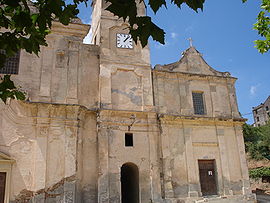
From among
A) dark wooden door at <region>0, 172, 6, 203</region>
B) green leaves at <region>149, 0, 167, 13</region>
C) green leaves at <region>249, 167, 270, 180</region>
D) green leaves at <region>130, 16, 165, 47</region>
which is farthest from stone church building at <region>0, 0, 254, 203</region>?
green leaves at <region>149, 0, 167, 13</region>

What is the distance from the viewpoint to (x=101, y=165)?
15.6m

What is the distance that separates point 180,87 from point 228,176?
237 inches

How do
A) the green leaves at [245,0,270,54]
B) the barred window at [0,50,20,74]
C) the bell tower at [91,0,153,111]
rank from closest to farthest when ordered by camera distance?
the green leaves at [245,0,270,54], the barred window at [0,50,20,74], the bell tower at [91,0,153,111]

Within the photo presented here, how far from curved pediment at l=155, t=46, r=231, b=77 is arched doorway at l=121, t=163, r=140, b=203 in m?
6.48

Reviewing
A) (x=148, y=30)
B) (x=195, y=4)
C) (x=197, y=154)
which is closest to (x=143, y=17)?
(x=148, y=30)

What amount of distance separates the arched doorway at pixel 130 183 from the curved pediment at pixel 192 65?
6.48m

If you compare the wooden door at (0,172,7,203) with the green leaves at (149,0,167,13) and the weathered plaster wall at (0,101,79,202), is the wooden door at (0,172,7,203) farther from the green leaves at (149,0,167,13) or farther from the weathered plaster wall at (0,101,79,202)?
the green leaves at (149,0,167,13)

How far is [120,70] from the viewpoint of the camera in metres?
18.0

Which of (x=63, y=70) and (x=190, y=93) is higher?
(x=63, y=70)

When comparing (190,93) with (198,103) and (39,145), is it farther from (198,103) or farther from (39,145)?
(39,145)

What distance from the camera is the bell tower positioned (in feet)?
56.7

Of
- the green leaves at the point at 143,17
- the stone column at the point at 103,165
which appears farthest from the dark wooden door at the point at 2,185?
the green leaves at the point at 143,17

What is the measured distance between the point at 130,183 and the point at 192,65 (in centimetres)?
852

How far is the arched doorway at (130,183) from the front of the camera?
663 inches
